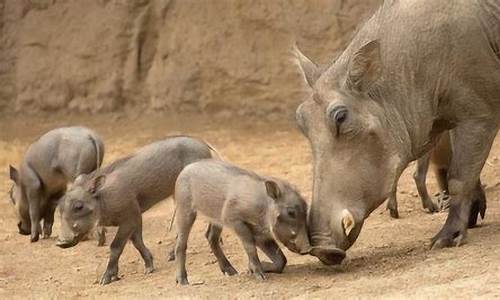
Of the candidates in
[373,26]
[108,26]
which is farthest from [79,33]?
[373,26]

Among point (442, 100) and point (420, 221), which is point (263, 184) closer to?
point (442, 100)

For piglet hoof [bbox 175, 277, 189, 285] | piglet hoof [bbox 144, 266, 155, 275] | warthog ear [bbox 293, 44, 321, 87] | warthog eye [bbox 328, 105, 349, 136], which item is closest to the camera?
warthog eye [bbox 328, 105, 349, 136]

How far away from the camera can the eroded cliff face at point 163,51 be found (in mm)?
13766

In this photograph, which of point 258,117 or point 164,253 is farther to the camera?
point 258,117

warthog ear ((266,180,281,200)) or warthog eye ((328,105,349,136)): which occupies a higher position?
warthog eye ((328,105,349,136))

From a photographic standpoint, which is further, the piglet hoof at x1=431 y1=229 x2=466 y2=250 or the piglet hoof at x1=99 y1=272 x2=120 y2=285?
the piglet hoof at x1=99 y1=272 x2=120 y2=285

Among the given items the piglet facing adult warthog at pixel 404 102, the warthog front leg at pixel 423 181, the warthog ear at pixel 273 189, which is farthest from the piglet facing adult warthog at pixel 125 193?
the warthog front leg at pixel 423 181

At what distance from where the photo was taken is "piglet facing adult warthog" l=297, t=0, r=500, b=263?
6.77 metres

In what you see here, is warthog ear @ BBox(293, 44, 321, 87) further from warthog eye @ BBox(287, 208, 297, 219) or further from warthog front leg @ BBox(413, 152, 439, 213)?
warthog front leg @ BBox(413, 152, 439, 213)

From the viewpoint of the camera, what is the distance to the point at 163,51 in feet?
46.7

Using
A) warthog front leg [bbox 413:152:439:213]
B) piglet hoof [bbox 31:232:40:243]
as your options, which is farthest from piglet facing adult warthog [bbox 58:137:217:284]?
piglet hoof [bbox 31:232:40:243]

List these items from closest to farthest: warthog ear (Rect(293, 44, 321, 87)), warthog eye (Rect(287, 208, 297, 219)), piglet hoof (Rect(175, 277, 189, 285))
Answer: warthog eye (Rect(287, 208, 297, 219)), piglet hoof (Rect(175, 277, 189, 285)), warthog ear (Rect(293, 44, 321, 87))

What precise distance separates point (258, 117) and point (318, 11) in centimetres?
134

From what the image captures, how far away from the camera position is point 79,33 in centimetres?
1440
